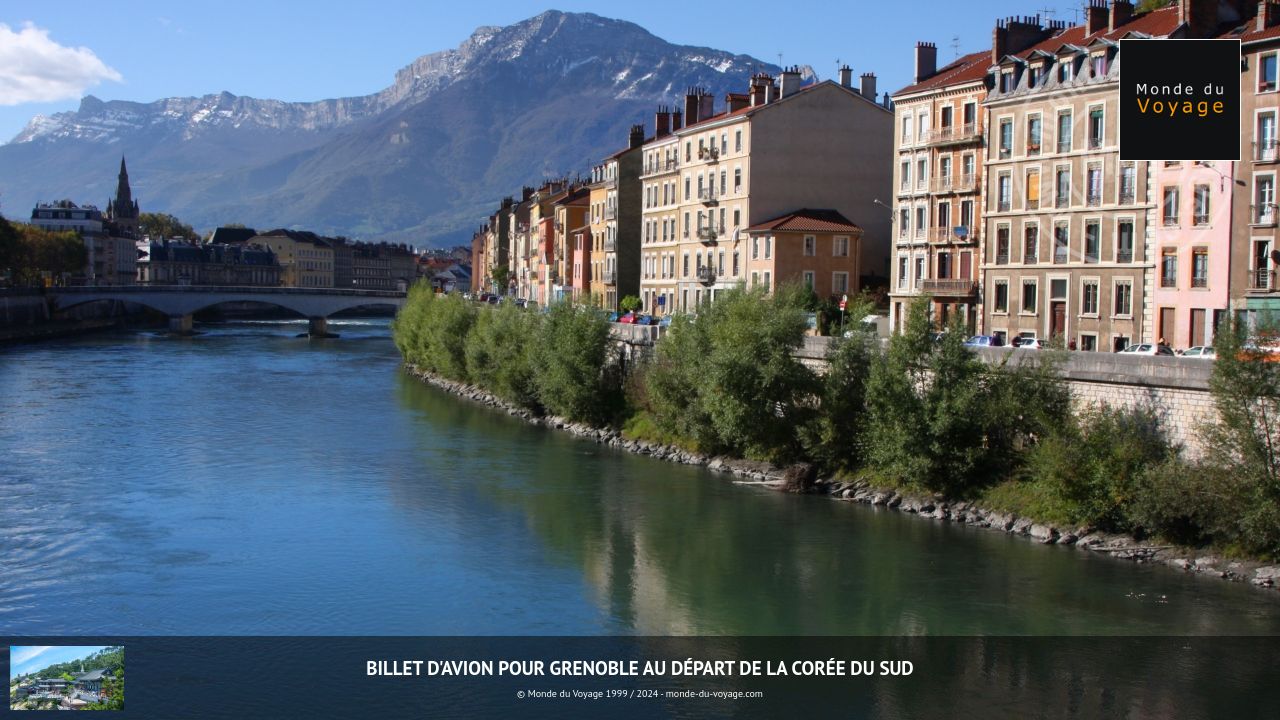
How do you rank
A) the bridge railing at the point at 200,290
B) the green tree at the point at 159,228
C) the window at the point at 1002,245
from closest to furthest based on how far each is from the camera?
the window at the point at 1002,245
the bridge railing at the point at 200,290
the green tree at the point at 159,228

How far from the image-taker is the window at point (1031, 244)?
4344cm

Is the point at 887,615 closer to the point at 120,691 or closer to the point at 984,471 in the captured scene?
the point at 984,471

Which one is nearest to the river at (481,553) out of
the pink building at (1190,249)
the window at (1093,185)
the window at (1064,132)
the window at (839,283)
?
the pink building at (1190,249)

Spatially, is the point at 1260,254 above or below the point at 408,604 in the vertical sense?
above

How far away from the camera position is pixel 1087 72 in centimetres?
4069

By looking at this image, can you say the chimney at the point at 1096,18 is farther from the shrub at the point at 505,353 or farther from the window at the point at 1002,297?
the shrub at the point at 505,353

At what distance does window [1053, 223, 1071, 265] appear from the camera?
1661 inches

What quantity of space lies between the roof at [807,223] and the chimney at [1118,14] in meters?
16.3

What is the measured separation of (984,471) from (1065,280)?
45.8 feet

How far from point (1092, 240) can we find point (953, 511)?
15.2 m

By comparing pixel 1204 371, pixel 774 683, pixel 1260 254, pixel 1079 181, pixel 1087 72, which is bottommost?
pixel 774 683

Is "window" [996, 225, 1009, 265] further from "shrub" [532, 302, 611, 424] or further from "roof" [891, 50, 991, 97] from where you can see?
"shrub" [532, 302, 611, 424]

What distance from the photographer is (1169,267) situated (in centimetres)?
3853

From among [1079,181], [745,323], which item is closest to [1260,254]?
[1079,181]
